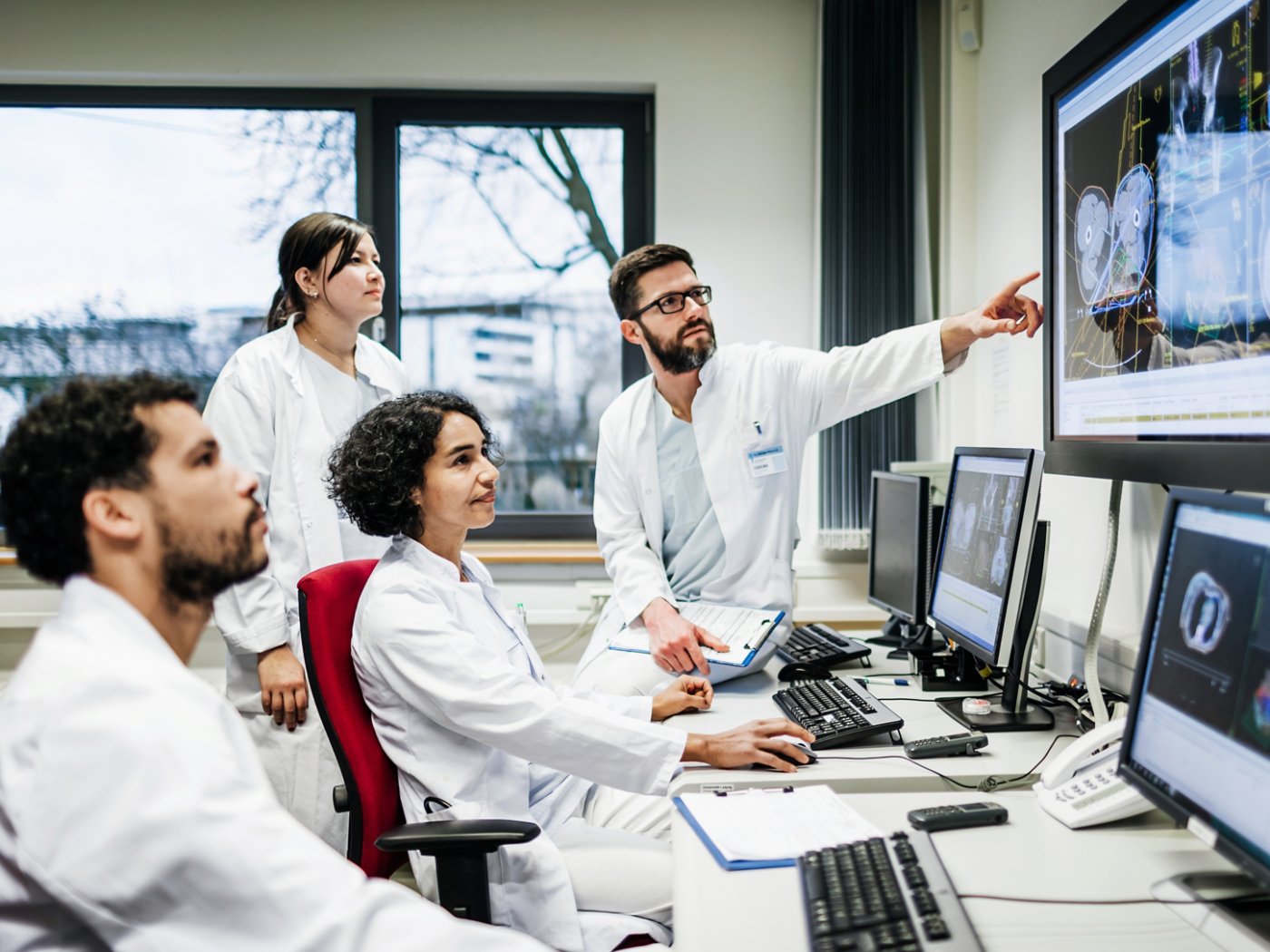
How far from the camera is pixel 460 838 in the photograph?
1.20 meters

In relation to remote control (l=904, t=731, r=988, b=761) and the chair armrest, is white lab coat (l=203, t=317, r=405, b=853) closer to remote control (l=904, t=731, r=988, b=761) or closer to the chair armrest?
the chair armrest

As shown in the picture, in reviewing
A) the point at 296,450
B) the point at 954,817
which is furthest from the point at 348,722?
the point at 296,450

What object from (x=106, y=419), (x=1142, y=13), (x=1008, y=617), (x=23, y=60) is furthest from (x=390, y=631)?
(x=23, y=60)

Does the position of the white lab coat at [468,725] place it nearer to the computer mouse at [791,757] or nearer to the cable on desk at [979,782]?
the computer mouse at [791,757]

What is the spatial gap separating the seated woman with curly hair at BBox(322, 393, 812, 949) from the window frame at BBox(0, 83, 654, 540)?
5.63 feet

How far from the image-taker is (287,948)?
75 centimetres

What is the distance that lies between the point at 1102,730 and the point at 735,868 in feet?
1.88

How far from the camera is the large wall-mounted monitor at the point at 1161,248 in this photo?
4.03 ft

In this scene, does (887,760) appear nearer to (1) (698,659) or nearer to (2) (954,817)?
(2) (954,817)

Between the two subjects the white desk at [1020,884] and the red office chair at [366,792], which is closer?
the white desk at [1020,884]

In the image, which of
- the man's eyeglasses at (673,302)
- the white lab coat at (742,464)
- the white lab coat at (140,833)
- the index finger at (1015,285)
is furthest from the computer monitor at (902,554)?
the white lab coat at (140,833)

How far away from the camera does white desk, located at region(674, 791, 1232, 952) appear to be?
35.4 inches

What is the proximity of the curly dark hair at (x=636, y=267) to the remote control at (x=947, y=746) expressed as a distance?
53.0 inches

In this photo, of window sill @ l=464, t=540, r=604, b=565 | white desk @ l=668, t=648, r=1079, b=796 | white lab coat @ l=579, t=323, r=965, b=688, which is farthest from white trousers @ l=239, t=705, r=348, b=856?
window sill @ l=464, t=540, r=604, b=565
